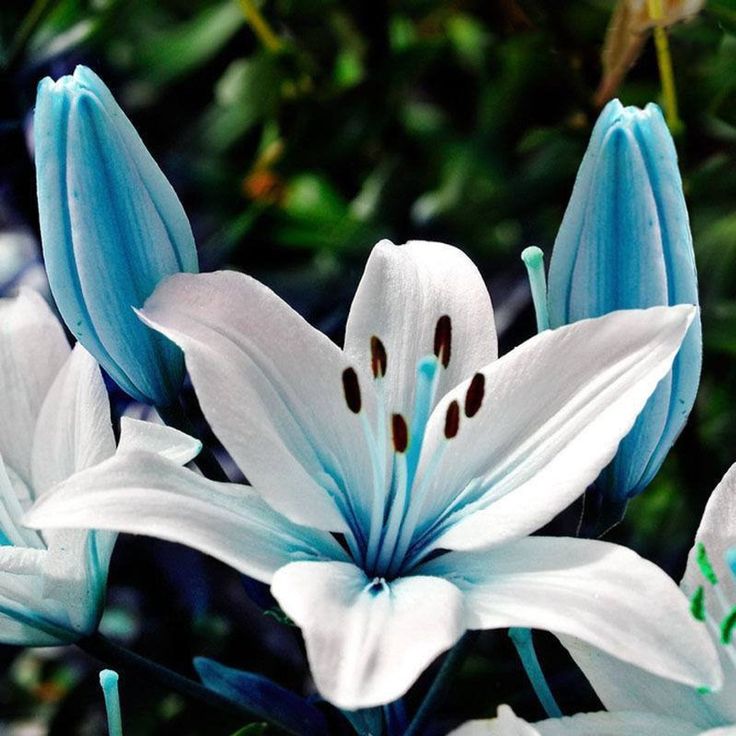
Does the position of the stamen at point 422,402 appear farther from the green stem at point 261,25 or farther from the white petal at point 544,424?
the green stem at point 261,25

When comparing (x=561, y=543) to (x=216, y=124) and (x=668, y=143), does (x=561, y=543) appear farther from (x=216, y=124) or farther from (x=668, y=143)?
(x=216, y=124)

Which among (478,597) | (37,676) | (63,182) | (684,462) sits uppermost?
(63,182)

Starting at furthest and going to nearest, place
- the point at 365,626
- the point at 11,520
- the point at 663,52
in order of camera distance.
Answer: the point at 663,52 < the point at 11,520 < the point at 365,626

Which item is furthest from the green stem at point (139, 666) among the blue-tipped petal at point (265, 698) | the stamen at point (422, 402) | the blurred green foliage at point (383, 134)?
the blurred green foliage at point (383, 134)

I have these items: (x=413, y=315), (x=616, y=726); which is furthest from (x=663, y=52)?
(x=616, y=726)

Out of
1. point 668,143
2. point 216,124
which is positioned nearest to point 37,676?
point 216,124

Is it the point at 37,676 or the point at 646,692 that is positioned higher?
the point at 646,692

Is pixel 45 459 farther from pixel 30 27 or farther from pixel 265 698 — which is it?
pixel 30 27
